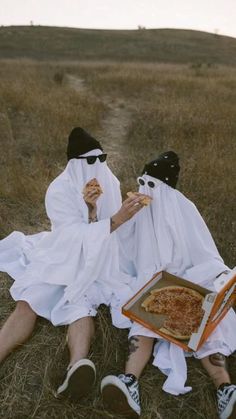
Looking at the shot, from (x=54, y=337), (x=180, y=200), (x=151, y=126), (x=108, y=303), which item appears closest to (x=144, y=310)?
(x=108, y=303)

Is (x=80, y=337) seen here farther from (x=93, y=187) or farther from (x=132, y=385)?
(x=93, y=187)

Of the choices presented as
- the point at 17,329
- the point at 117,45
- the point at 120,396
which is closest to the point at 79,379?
the point at 120,396

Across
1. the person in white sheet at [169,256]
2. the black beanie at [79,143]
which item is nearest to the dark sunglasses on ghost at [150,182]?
the person in white sheet at [169,256]

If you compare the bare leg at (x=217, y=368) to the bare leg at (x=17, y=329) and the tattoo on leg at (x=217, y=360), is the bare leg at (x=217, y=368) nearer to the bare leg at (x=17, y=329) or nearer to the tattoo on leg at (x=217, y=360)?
the tattoo on leg at (x=217, y=360)

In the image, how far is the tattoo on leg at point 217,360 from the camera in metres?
2.78

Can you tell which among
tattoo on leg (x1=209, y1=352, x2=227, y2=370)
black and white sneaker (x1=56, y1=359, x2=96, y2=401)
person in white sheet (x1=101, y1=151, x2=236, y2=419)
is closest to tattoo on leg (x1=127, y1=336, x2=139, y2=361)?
person in white sheet (x1=101, y1=151, x2=236, y2=419)

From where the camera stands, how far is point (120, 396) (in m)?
2.50

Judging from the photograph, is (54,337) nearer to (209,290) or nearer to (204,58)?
(209,290)

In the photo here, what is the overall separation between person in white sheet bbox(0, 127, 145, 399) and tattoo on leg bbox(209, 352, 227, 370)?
74cm

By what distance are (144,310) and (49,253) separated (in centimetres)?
90

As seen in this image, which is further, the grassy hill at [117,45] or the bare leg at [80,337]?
the grassy hill at [117,45]

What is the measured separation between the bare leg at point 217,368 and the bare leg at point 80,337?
83 centimetres

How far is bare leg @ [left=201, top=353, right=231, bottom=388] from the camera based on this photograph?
2.72m

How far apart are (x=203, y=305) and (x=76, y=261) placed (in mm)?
1097
